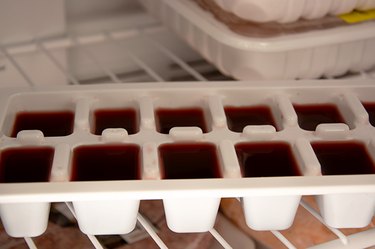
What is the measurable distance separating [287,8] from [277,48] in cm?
5

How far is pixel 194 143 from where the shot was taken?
696 millimetres

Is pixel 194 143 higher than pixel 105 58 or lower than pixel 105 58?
higher

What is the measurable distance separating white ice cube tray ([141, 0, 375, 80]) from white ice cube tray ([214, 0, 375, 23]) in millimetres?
26

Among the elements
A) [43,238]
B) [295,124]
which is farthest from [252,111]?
[43,238]

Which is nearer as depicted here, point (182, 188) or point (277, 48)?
point (182, 188)

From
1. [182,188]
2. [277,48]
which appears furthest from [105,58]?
[182,188]

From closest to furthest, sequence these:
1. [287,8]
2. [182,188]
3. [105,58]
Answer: [182,188] → [287,8] → [105,58]

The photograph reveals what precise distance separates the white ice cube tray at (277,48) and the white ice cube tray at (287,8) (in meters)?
0.03

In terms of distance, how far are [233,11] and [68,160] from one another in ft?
Result: 1.05

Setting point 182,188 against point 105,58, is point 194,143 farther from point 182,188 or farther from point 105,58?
point 105,58

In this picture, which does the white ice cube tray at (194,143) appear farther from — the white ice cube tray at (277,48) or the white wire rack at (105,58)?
the white wire rack at (105,58)

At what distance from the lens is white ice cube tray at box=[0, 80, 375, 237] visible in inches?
24.5

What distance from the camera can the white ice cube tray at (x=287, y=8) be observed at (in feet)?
2.63

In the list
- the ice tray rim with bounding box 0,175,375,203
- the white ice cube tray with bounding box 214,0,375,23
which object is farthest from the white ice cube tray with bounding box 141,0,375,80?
the ice tray rim with bounding box 0,175,375,203
